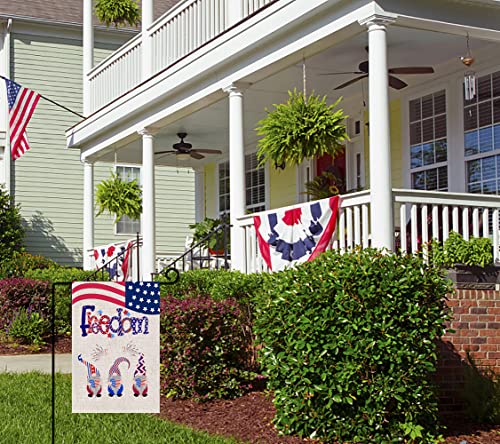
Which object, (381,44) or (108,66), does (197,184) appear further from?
(381,44)

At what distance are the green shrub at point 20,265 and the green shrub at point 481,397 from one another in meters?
12.1

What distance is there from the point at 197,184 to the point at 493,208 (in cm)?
1101

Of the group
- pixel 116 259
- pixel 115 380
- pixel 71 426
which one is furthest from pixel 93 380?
pixel 116 259

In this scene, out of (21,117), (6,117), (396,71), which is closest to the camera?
(396,71)

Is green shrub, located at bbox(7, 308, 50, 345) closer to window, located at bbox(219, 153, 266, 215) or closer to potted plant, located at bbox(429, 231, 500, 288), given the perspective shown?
window, located at bbox(219, 153, 266, 215)

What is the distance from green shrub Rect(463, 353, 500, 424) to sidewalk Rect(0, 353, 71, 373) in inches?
199

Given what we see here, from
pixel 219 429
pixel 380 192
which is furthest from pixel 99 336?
pixel 380 192

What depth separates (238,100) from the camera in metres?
11.1

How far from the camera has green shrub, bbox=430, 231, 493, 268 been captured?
328 inches

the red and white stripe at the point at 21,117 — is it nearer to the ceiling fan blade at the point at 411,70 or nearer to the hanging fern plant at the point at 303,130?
the hanging fern plant at the point at 303,130

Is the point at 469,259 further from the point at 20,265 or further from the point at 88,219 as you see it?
the point at 20,265

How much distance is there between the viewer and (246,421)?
7281mm

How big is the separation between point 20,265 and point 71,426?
12.2 meters

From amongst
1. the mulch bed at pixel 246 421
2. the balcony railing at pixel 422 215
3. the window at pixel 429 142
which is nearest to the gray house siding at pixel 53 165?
the window at pixel 429 142
